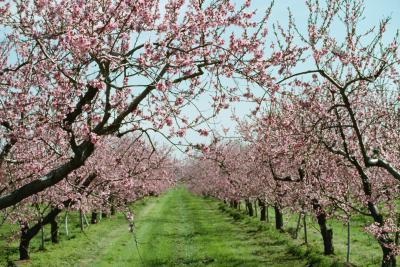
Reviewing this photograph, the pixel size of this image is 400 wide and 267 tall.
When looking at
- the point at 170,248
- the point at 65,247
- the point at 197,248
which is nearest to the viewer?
the point at 65,247

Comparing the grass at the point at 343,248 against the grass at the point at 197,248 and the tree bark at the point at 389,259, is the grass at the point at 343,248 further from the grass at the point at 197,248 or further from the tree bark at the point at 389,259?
the tree bark at the point at 389,259

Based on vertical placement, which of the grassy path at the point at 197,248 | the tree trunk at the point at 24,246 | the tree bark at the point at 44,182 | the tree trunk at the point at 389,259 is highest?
the tree bark at the point at 44,182

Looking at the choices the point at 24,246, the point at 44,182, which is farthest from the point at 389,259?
the point at 24,246

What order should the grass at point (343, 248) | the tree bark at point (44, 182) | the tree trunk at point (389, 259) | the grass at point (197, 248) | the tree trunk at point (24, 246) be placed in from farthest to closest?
the tree trunk at point (24, 246)
the grass at point (197, 248)
the grass at point (343, 248)
the tree trunk at point (389, 259)
the tree bark at point (44, 182)

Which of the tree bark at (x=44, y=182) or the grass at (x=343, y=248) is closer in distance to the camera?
the tree bark at (x=44, y=182)

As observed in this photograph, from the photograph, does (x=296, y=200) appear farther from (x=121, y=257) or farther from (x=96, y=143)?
(x=96, y=143)

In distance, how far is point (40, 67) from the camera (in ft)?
34.2

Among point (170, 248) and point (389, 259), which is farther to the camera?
point (170, 248)

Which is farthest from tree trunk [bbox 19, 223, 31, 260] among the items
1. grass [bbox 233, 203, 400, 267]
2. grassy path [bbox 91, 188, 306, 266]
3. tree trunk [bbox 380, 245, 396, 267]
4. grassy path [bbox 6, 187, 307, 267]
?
tree trunk [bbox 380, 245, 396, 267]

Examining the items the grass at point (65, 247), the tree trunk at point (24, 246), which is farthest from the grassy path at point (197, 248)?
the tree trunk at point (24, 246)

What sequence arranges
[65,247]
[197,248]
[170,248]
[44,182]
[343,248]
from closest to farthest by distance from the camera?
[44,182], [343,248], [65,247], [197,248], [170,248]

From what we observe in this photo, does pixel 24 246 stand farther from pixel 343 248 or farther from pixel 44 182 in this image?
pixel 343 248

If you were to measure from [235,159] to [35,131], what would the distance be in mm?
36611

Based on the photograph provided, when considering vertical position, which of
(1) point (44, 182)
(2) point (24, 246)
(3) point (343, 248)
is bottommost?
(3) point (343, 248)
